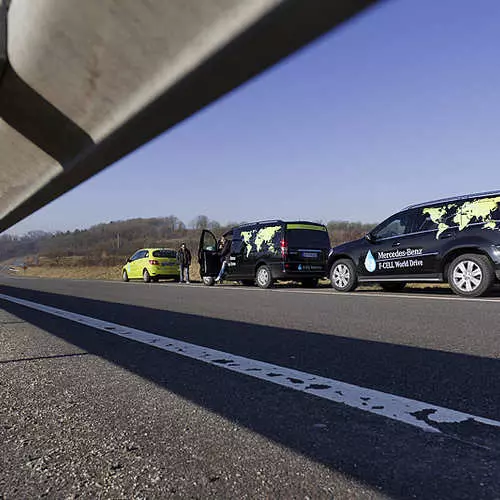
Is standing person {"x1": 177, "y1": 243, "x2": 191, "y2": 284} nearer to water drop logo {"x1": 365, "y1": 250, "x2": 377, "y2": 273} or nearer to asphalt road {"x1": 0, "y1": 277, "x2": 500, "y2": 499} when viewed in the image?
water drop logo {"x1": 365, "y1": 250, "x2": 377, "y2": 273}

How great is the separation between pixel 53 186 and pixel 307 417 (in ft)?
8.85

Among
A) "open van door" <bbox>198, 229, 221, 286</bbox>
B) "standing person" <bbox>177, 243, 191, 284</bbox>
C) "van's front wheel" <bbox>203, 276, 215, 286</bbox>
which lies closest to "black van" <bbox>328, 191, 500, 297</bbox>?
"open van door" <bbox>198, 229, 221, 286</bbox>

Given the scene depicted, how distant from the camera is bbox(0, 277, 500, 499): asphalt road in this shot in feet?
6.72

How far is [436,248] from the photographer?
9461mm

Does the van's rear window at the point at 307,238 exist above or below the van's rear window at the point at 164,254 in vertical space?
above

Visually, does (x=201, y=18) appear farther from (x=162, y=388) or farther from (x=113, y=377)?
(x=113, y=377)

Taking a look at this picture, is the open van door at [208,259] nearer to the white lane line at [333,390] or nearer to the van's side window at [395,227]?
the van's side window at [395,227]

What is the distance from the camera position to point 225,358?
4.36 m

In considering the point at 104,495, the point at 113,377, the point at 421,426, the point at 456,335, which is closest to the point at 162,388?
the point at 113,377

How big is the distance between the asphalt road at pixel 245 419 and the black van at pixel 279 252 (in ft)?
26.2

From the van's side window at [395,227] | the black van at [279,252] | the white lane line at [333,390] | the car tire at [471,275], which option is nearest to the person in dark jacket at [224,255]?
the black van at [279,252]

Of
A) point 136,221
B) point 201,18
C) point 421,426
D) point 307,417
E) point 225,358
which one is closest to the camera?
point 201,18

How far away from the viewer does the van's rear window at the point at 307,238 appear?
14.0 meters

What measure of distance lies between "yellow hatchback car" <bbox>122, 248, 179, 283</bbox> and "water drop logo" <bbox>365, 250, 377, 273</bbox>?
12.9 meters
